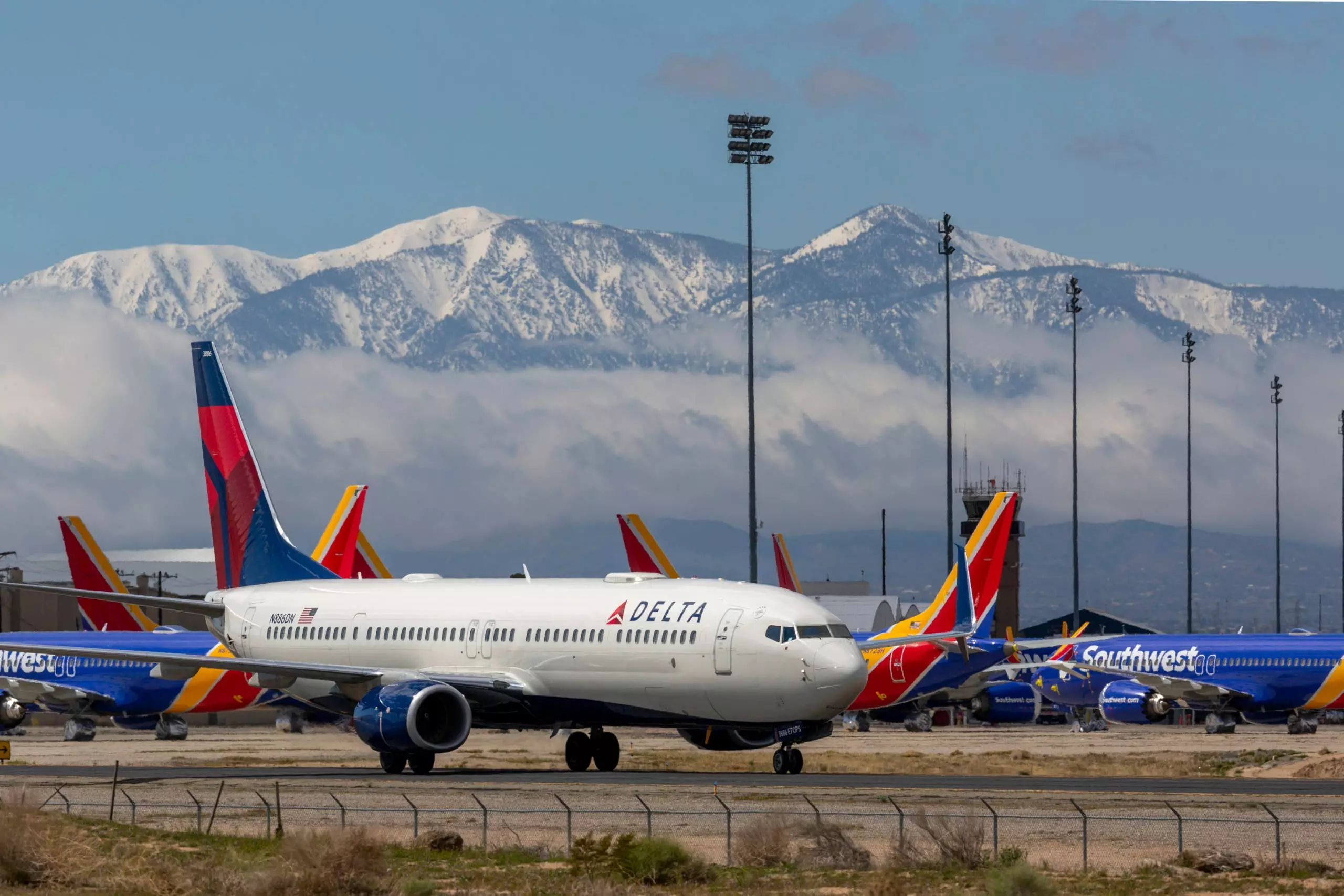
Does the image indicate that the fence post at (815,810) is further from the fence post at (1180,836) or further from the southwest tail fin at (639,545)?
the southwest tail fin at (639,545)

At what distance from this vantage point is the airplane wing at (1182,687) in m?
90.1

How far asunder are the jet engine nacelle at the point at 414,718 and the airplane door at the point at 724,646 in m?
5.94

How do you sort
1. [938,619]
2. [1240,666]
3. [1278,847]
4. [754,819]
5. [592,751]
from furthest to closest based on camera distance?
[1240,666] < [938,619] < [592,751] < [754,819] < [1278,847]

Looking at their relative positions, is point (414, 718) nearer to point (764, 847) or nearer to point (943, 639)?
point (764, 847)

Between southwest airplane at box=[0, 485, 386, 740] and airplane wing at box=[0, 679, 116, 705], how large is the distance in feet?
0.10

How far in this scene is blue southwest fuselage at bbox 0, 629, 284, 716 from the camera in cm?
7506

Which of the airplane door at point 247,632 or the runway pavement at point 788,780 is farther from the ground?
the airplane door at point 247,632

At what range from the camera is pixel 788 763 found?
4684 cm

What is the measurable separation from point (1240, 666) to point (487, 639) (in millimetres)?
51880

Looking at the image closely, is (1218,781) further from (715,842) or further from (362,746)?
(362,746)

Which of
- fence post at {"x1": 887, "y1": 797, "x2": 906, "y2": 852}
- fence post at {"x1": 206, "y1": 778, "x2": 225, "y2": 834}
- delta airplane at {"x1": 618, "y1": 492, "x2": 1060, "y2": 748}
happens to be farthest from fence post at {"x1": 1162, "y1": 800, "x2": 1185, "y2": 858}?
delta airplane at {"x1": 618, "y1": 492, "x2": 1060, "y2": 748}

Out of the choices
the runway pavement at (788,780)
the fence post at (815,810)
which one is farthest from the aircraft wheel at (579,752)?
the fence post at (815,810)

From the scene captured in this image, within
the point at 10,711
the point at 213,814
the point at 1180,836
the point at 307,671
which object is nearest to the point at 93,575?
the point at 10,711

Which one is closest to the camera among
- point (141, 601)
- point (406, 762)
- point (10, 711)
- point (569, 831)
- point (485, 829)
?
point (569, 831)
